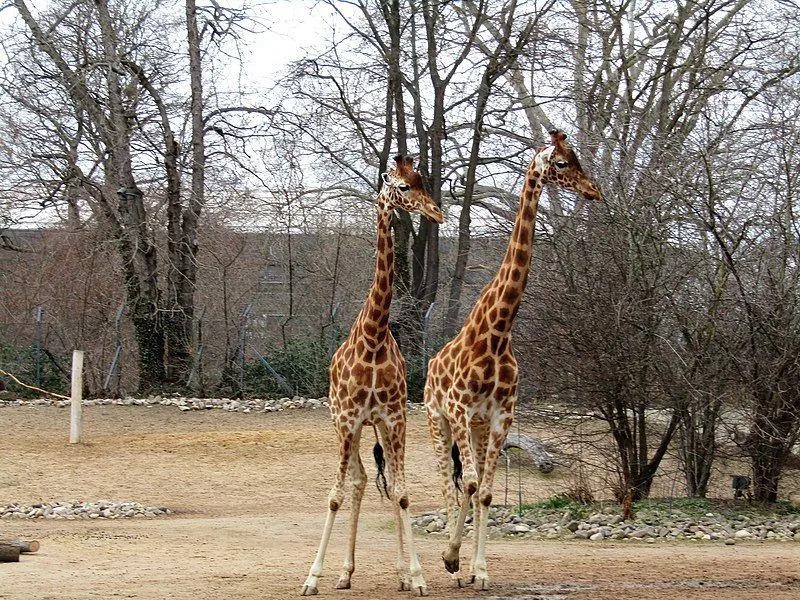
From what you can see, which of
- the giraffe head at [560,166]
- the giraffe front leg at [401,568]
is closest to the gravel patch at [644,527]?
the giraffe front leg at [401,568]

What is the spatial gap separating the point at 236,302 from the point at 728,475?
23293 millimetres

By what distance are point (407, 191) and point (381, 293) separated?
84 centimetres

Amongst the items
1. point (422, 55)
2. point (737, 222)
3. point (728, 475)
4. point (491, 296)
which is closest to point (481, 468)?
point (491, 296)

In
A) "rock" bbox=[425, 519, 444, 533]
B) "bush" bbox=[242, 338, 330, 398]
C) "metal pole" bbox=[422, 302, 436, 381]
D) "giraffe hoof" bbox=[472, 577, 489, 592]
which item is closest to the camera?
"giraffe hoof" bbox=[472, 577, 489, 592]

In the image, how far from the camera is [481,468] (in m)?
10.2

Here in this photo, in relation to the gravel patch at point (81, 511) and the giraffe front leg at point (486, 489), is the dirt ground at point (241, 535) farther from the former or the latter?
the gravel patch at point (81, 511)

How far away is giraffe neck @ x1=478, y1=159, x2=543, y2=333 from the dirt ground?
218cm

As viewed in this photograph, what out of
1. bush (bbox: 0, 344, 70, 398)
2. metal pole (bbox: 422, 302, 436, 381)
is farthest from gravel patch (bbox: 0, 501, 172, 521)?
bush (bbox: 0, 344, 70, 398)

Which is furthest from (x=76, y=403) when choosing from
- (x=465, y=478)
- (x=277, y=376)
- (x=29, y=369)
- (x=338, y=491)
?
(x=465, y=478)

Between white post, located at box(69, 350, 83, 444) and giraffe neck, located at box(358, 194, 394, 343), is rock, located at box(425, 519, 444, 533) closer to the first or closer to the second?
giraffe neck, located at box(358, 194, 394, 343)

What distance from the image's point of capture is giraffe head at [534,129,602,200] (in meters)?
10.3

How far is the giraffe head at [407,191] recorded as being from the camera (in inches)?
381

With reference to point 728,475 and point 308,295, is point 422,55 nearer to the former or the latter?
point 308,295

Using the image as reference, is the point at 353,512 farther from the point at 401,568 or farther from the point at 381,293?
the point at 381,293
